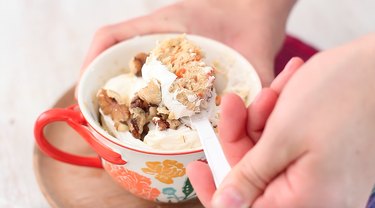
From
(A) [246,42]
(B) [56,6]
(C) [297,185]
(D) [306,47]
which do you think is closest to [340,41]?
(D) [306,47]

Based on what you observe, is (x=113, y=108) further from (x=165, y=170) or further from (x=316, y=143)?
(x=316, y=143)

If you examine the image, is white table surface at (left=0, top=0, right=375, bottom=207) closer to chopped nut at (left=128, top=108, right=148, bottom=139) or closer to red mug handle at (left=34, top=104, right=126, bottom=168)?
red mug handle at (left=34, top=104, right=126, bottom=168)

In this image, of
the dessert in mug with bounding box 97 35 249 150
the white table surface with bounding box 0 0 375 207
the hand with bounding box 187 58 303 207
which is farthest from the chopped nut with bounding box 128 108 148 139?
the white table surface with bounding box 0 0 375 207

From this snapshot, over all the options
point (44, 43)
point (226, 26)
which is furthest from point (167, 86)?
point (44, 43)

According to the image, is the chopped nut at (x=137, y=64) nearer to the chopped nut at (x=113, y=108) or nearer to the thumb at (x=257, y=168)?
the chopped nut at (x=113, y=108)

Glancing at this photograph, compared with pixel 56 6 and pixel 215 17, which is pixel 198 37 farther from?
pixel 56 6

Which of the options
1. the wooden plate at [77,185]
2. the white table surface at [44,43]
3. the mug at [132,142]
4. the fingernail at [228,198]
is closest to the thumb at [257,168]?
the fingernail at [228,198]

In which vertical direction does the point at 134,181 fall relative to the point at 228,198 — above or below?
below
